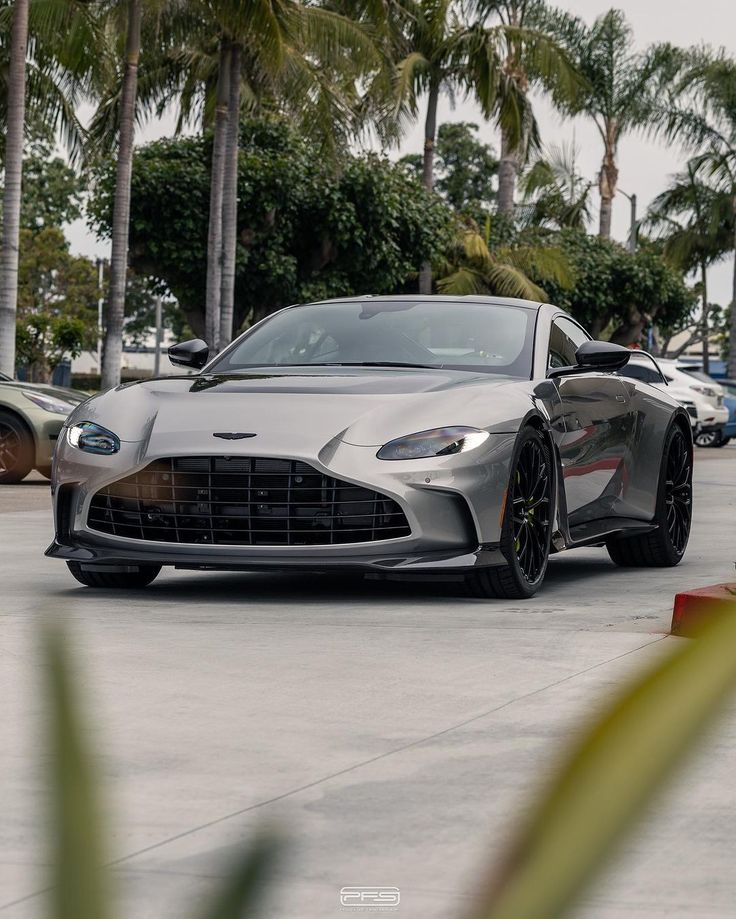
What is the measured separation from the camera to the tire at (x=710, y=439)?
30.6 meters

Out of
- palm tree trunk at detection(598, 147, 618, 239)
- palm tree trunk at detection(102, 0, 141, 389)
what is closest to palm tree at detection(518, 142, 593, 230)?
palm tree trunk at detection(598, 147, 618, 239)

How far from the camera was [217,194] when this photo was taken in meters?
29.0

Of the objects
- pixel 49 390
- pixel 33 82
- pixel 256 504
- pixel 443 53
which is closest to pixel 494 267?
pixel 443 53

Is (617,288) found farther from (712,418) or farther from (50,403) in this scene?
(50,403)

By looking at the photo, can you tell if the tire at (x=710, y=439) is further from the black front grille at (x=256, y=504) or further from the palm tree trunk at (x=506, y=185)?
the black front grille at (x=256, y=504)

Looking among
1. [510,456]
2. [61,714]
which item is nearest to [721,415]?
[510,456]

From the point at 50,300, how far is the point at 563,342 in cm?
6617

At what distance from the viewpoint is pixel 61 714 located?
48cm

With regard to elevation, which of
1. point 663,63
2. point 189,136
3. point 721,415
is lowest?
point 721,415

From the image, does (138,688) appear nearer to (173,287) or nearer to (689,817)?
(689,817)

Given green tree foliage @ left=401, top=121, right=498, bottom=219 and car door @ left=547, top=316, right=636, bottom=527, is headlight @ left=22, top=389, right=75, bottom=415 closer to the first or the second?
car door @ left=547, top=316, right=636, bottom=527

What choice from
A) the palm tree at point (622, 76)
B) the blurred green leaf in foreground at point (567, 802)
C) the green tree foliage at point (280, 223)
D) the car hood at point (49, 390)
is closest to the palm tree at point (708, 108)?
the palm tree at point (622, 76)

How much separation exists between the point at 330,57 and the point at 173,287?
8824 millimetres

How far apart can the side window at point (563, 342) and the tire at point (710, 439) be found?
2226 cm
